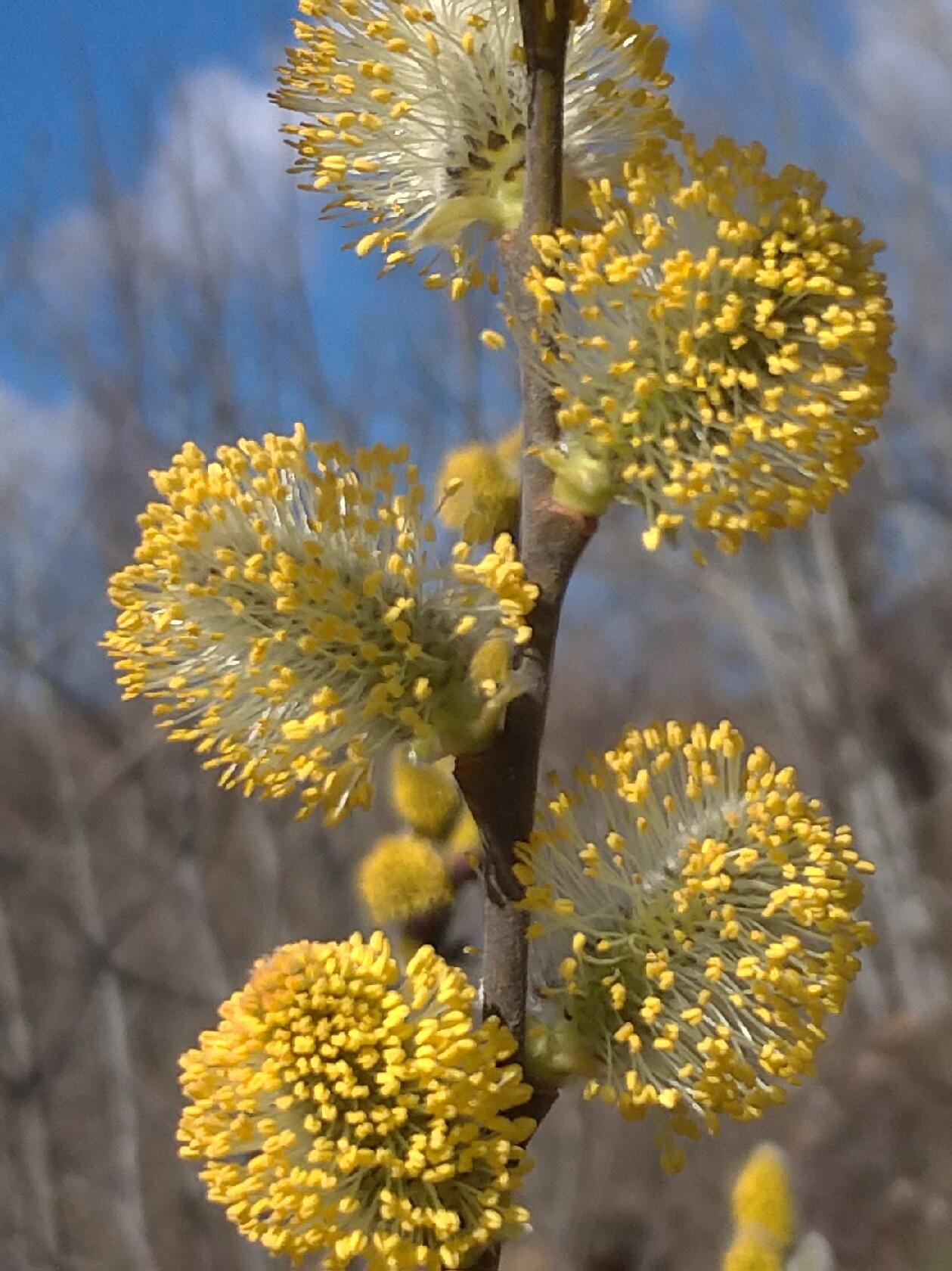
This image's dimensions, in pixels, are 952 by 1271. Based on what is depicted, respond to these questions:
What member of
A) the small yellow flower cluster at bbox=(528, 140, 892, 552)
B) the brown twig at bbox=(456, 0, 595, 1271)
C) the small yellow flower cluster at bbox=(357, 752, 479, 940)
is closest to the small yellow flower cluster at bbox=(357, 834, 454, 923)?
the small yellow flower cluster at bbox=(357, 752, 479, 940)

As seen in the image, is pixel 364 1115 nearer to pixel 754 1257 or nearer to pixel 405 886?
pixel 405 886

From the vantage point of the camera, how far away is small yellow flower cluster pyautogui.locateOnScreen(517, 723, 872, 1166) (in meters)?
0.71

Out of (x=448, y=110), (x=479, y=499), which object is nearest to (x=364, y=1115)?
(x=479, y=499)

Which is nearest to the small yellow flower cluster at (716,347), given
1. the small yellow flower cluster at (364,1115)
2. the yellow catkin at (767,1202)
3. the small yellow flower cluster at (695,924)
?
the small yellow flower cluster at (695,924)

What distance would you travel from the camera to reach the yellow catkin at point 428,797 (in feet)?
3.02

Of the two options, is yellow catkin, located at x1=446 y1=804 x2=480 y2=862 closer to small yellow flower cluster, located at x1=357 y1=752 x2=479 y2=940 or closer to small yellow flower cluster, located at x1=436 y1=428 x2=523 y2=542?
small yellow flower cluster, located at x1=357 y1=752 x2=479 y2=940

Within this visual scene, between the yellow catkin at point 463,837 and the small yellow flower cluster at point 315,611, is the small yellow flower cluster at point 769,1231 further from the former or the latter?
the small yellow flower cluster at point 315,611

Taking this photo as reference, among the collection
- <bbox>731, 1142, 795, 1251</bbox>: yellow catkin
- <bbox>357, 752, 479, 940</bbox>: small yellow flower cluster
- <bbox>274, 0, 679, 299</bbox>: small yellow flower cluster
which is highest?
<bbox>274, 0, 679, 299</bbox>: small yellow flower cluster

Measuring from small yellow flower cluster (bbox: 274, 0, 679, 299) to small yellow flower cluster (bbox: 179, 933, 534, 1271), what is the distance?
407 mm

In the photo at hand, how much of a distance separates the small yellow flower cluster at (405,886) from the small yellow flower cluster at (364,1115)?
0.65 feet

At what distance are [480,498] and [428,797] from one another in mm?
244

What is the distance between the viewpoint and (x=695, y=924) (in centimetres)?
72

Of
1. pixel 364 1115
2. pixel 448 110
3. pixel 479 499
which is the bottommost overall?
pixel 364 1115

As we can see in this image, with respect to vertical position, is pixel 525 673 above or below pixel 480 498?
below
